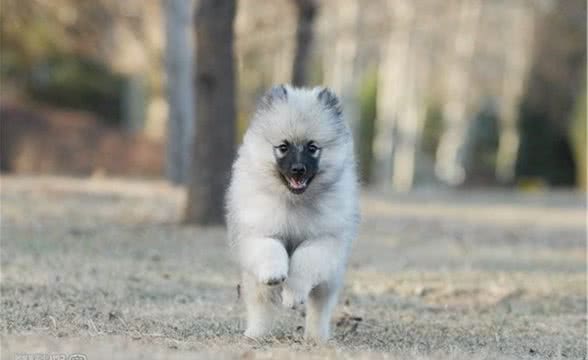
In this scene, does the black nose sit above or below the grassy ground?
above

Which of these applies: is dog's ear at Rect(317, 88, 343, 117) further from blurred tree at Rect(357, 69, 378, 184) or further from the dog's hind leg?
blurred tree at Rect(357, 69, 378, 184)

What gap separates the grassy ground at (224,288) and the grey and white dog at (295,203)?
1.00 ft

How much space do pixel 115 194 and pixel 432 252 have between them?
6.15 metres

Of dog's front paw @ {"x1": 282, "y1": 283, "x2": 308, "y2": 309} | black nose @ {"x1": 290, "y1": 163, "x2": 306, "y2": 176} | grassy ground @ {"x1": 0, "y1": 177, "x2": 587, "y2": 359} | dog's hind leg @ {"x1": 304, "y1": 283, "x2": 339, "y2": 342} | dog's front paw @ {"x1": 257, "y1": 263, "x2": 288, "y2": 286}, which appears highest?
black nose @ {"x1": 290, "y1": 163, "x2": 306, "y2": 176}

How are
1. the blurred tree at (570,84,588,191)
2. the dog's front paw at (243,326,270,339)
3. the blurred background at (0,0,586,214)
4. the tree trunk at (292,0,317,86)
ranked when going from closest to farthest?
the dog's front paw at (243,326,270,339) → the tree trunk at (292,0,317,86) → the blurred background at (0,0,586,214) → the blurred tree at (570,84,588,191)

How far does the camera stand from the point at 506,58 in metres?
47.4

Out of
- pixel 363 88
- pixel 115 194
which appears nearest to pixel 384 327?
pixel 115 194

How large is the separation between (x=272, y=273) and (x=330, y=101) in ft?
4.20

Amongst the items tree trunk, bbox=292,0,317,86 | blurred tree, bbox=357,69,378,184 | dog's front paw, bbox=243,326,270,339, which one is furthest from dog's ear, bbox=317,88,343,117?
blurred tree, bbox=357,69,378,184

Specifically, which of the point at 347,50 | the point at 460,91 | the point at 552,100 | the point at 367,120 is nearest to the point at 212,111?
the point at 347,50

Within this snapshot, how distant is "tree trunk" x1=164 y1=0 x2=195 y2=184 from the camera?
21203mm

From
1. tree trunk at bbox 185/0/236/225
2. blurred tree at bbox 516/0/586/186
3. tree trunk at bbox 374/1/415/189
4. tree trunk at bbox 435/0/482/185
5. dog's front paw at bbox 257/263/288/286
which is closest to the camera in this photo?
dog's front paw at bbox 257/263/288/286

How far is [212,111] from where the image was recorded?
540 inches

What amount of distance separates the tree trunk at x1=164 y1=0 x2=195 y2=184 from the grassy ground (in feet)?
11.0
